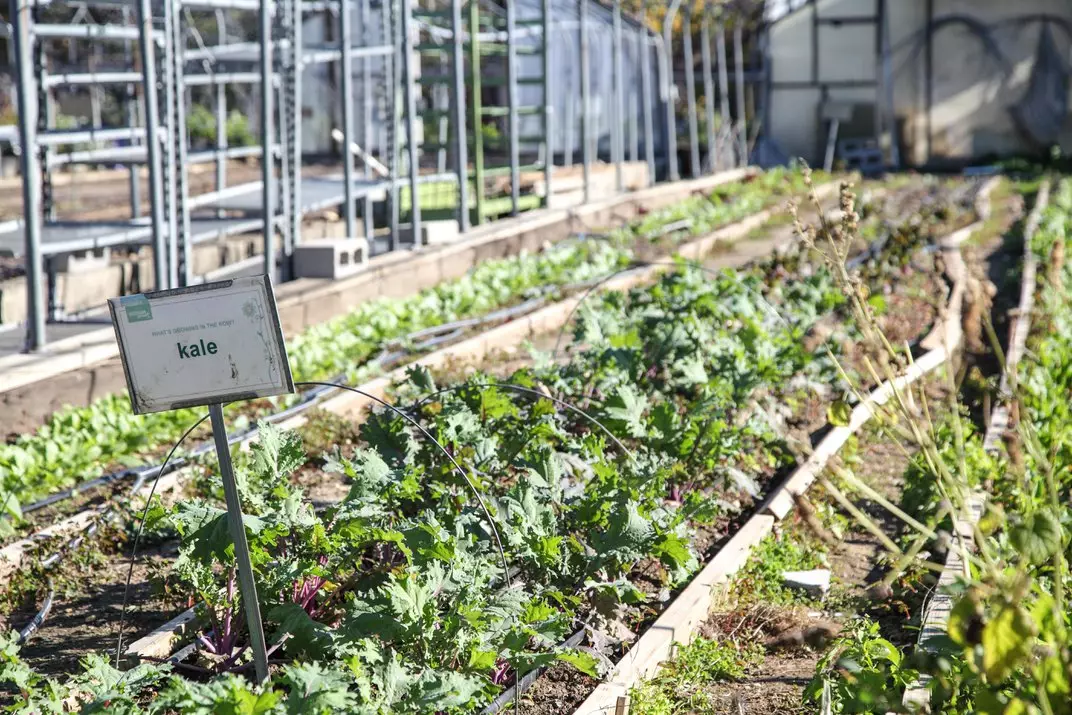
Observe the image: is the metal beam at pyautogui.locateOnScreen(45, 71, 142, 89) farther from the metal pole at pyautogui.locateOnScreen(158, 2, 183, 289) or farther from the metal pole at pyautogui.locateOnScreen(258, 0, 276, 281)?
the metal pole at pyautogui.locateOnScreen(258, 0, 276, 281)

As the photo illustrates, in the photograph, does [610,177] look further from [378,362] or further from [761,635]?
[761,635]

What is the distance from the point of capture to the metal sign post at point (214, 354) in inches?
123

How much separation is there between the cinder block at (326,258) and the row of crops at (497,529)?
3.00m

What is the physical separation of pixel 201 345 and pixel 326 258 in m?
6.19

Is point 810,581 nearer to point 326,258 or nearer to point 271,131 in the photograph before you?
point 271,131

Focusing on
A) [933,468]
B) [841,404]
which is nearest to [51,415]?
[841,404]

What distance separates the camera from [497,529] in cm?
391

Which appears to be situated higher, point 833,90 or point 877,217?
point 833,90

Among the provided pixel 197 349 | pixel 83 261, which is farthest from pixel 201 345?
pixel 83 261

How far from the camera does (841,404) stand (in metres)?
3.39

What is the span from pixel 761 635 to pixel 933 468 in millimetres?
1710

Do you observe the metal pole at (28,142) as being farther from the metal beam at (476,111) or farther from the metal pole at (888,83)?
the metal pole at (888,83)

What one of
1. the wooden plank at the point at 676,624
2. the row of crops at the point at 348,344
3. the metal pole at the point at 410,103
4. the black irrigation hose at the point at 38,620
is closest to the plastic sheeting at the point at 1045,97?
the row of crops at the point at 348,344

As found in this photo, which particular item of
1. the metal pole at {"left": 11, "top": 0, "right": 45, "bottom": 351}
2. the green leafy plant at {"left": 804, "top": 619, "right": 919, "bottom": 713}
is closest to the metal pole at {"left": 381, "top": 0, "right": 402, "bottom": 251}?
the metal pole at {"left": 11, "top": 0, "right": 45, "bottom": 351}
